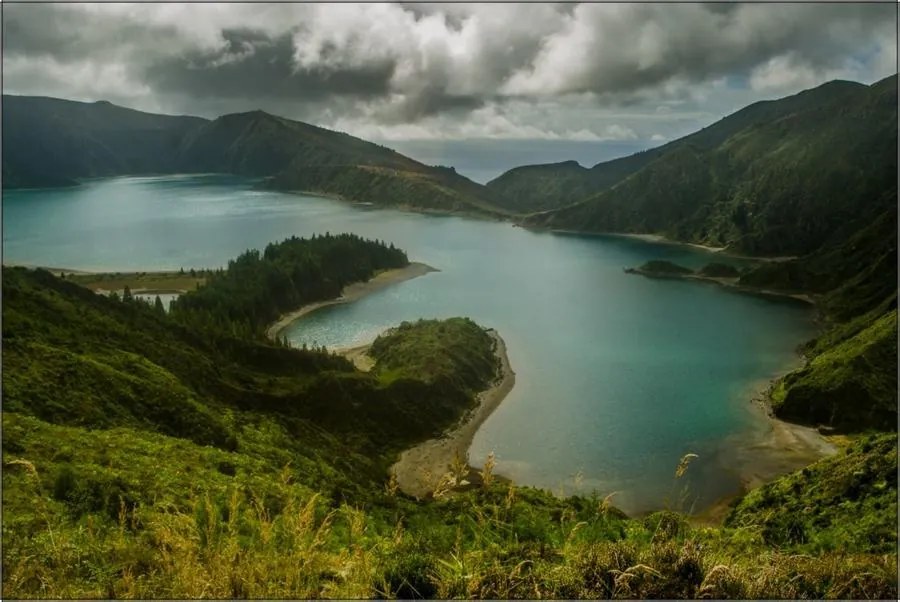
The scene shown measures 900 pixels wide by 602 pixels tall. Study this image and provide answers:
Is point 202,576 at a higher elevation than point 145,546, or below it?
higher

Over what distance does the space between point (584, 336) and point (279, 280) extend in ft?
157

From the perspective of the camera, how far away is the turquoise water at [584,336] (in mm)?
46281

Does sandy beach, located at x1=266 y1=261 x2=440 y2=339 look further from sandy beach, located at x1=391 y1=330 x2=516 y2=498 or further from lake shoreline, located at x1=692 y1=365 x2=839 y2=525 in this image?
lake shoreline, located at x1=692 y1=365 x2=839 y2=525

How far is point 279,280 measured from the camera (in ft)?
323

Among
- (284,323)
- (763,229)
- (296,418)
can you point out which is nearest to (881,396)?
(296,418)

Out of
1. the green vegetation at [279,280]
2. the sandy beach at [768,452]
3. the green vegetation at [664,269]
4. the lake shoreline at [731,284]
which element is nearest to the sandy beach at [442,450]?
the sandy beach at [768,452]

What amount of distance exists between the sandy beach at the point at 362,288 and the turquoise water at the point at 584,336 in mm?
2631

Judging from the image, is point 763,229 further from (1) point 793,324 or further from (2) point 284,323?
(2) point 284,323

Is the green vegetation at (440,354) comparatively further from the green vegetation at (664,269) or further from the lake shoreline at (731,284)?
the green vegetation at (664,269)

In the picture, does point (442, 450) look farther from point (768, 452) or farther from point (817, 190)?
point (817, 190)

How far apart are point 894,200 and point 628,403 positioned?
352 feet

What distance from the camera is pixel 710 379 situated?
64.2m

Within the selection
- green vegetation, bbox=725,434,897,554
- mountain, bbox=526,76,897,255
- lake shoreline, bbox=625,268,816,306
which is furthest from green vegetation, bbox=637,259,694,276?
green vegetation, bbox=725,434,897,554

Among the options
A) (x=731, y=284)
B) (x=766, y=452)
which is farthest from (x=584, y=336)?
(x=731, y=284)
